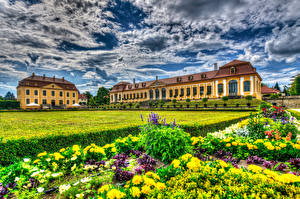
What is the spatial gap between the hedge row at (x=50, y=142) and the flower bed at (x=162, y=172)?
3.92 ft

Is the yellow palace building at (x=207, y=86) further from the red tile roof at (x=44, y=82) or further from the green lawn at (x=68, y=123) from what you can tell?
the green lawn at (x=68, y=123)

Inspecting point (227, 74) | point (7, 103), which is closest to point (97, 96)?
point (7, 103)

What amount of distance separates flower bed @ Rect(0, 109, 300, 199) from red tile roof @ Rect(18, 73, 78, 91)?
4427 cm

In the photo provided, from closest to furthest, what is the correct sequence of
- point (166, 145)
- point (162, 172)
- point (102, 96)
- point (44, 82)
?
point (162, 172) → point (166, 145) → point (44, 82) → point (102, 96)

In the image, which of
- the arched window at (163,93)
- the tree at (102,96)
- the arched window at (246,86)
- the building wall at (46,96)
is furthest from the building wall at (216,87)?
the building wall at (46,96)

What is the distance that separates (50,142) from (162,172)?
3.26m

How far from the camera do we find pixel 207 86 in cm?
3422

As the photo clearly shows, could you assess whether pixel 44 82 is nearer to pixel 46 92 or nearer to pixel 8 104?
pixel 46 92

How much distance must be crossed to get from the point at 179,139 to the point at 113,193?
5.49ft

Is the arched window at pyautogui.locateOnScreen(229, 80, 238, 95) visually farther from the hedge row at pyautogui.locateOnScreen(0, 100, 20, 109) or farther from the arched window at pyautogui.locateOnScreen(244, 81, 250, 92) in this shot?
the hedge row at pyautogui.locateOnScreen(0, 100, 20, 109)

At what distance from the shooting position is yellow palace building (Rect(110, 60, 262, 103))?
2850cm

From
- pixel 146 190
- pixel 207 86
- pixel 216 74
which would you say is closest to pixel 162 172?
pixel 146 190

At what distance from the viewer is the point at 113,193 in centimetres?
143

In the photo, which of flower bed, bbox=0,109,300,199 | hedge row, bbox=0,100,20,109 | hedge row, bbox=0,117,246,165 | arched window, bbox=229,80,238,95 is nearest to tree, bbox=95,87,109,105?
hedge row, bbox=0,100,20,109
